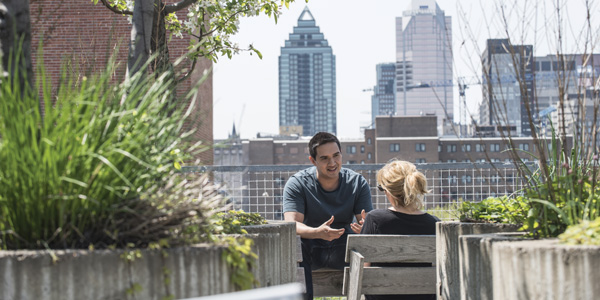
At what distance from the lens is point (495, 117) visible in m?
3.31

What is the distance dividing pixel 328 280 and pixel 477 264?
2.05 m

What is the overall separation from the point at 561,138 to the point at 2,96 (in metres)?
2.19

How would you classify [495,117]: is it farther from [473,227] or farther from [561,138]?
[473,227]

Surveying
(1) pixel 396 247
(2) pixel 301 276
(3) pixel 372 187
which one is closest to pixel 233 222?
(2) pixel 301 276

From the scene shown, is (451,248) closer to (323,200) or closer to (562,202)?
(562,202)

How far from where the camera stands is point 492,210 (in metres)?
3.77

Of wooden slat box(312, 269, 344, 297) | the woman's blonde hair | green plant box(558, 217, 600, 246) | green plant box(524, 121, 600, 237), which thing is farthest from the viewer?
wooden slat box(312, 269, 344, 297)

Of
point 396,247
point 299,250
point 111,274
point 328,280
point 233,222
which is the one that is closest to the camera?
point 111,274

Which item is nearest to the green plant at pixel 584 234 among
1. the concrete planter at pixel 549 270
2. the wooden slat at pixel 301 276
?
the concrete planter at pixel 549 270

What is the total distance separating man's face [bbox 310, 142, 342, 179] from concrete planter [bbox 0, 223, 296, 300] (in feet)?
8.81

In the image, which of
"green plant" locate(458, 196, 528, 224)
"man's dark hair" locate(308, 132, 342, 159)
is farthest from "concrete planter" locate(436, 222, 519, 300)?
"man's dark hair" locate(308, 132, 342, 159)

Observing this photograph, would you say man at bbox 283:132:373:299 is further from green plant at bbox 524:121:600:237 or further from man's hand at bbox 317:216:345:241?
green plant at bbox 524:121:600:237

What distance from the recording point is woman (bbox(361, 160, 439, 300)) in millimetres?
4535

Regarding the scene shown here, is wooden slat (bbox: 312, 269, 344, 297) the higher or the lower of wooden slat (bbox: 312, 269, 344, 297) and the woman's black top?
the lower
